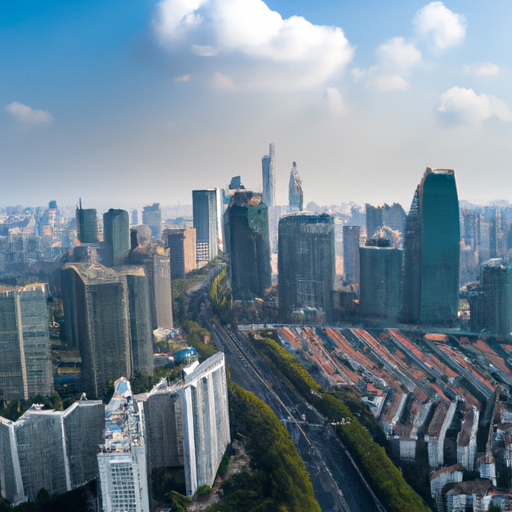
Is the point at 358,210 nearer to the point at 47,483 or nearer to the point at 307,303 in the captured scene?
the point at 307,303

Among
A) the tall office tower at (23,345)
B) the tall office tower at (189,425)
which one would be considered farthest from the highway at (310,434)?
the tall office tower at (23,345)

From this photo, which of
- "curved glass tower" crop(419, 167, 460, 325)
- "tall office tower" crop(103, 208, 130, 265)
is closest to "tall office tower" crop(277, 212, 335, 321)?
"curved glass tower" crop(419, 167, 460, 325)

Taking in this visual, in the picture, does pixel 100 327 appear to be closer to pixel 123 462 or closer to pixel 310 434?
pixel 310 434

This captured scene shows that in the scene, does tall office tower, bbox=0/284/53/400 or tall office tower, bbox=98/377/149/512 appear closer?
tall office tower, bbox=98/377/149/512

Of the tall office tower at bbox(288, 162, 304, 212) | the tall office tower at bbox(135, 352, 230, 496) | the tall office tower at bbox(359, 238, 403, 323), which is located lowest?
the tall office tower at bbox(135, 352, 230, 496)

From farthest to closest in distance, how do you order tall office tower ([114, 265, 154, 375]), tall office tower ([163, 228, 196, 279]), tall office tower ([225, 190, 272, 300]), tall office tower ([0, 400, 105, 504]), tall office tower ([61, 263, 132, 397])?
tall office tower ([163, 228, 196, 279]) < tall office tower ([225, 190, 272, 300]) < tall office tower ([114, 265, 154, 375]) < tall office tower ([61, 263, 132, 397]) < tall office tower ([0, 400, 105, 504])

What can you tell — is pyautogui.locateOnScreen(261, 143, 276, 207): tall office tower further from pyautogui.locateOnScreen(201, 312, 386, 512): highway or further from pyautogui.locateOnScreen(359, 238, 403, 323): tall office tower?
pyautogui.locateOnScreen(201, 312, 386, 512): highway

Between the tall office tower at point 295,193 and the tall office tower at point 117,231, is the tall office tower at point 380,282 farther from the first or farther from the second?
the tall office tower at point 117,231

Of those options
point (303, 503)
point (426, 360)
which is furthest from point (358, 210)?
point (303, 503)
